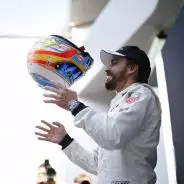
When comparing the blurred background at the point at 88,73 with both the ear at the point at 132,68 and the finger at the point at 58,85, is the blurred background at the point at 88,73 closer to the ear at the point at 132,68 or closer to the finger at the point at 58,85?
the ear at the point at 132,68

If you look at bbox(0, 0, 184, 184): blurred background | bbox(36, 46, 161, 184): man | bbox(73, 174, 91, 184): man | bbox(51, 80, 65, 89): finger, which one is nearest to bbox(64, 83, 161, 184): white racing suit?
bbox(36, 46, 161, 184): man

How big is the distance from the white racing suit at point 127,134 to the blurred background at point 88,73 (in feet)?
1.80

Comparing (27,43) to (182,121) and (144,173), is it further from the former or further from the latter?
(144,173)

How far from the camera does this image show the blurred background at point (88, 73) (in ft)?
6.68

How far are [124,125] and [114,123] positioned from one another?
3 centimetres

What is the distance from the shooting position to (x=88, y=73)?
2996mm

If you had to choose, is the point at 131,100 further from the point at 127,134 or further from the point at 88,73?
the point at 88,73

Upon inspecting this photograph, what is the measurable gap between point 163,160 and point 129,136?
1.85m

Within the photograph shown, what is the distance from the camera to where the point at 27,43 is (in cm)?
338

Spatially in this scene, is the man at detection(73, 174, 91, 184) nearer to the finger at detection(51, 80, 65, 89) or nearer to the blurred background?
the blurred background

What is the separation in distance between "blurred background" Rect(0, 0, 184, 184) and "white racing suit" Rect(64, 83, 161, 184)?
55cm

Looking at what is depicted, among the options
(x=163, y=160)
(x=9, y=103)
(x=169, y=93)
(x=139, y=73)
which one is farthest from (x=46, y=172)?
(x=139, y=73)

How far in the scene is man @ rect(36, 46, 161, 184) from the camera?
1.09 m

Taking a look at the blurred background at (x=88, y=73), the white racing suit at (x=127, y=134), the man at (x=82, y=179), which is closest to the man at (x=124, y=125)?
the white racing suit at (x=127, y=134)
